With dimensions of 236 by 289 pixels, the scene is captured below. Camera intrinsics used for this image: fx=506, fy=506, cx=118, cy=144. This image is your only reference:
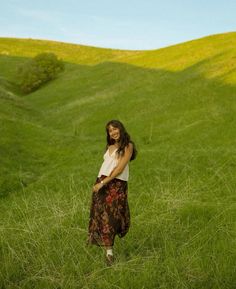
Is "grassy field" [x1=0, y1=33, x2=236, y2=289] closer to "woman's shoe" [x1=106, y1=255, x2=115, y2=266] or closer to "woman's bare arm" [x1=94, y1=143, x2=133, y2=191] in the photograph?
"woman's shoe" [x1=106, y1=255, x2=115, y2=266]

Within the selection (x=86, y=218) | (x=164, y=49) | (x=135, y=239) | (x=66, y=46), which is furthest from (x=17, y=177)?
(x=66, y=46)

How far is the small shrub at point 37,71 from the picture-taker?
70.1 meters

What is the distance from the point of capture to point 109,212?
9.41m

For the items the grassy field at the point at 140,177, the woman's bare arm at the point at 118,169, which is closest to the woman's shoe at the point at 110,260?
the grassy field at the point at 140,177

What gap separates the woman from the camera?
9.37m

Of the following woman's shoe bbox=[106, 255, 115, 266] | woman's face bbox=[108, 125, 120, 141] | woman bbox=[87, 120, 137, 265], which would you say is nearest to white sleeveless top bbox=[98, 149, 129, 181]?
woman bbox=[87, 120, 137, 265]

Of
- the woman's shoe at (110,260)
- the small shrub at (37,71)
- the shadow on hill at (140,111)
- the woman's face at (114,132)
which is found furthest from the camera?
the small shrub at (37,71)

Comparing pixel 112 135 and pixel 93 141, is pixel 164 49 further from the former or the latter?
pixel 112 135

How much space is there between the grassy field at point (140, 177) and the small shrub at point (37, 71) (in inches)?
388

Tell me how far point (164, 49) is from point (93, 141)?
40.2 metres

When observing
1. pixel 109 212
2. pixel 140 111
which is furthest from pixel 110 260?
pixel 140 111

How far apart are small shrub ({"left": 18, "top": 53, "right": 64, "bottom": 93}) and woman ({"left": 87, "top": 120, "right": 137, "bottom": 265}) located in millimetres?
61898

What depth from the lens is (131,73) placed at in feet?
187

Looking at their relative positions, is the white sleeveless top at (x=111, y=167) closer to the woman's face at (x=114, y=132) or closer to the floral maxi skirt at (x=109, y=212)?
the floral maxi skirt at (x=109, y=212)
